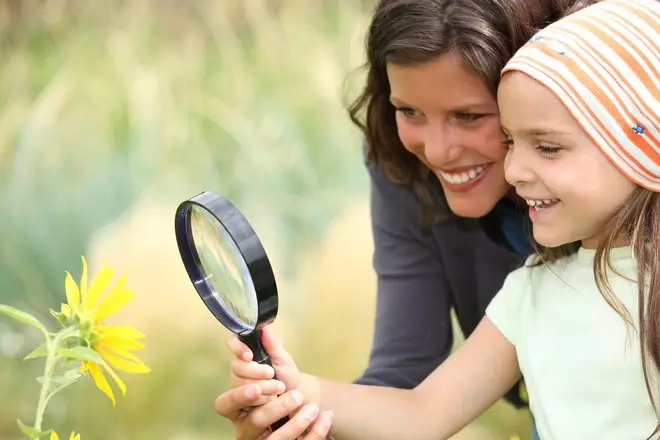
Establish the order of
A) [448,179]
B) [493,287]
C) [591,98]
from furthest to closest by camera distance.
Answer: [493,287]
[448,179]
[591,98]

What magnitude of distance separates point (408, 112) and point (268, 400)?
0.47 metres

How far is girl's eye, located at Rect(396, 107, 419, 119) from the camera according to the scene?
1.27 metres

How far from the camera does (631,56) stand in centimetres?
97

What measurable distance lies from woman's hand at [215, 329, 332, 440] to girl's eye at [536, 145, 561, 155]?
37 cm

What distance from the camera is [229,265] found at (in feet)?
3.04

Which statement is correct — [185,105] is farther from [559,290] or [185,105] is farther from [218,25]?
[559,290]

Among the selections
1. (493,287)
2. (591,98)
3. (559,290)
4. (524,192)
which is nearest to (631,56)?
(591,98)

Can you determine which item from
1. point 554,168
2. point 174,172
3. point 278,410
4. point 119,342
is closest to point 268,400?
point 278,410

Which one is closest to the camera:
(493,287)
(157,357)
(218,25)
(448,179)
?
(448,179)

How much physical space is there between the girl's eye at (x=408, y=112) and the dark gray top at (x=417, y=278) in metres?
0.28

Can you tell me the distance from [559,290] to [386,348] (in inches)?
21.2

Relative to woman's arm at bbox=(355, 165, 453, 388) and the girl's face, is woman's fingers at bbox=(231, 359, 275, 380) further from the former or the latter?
woman's arm at bbox=(355, 165, 453, 388)

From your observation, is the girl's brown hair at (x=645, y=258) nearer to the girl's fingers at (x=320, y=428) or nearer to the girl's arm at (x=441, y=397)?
the girl's arm at (x=441, y=397)

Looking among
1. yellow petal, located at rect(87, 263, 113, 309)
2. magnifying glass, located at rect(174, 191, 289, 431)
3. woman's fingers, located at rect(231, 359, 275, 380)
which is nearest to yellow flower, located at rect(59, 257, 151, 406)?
yellow petal, located at rect(87, 263, 113, 309)
